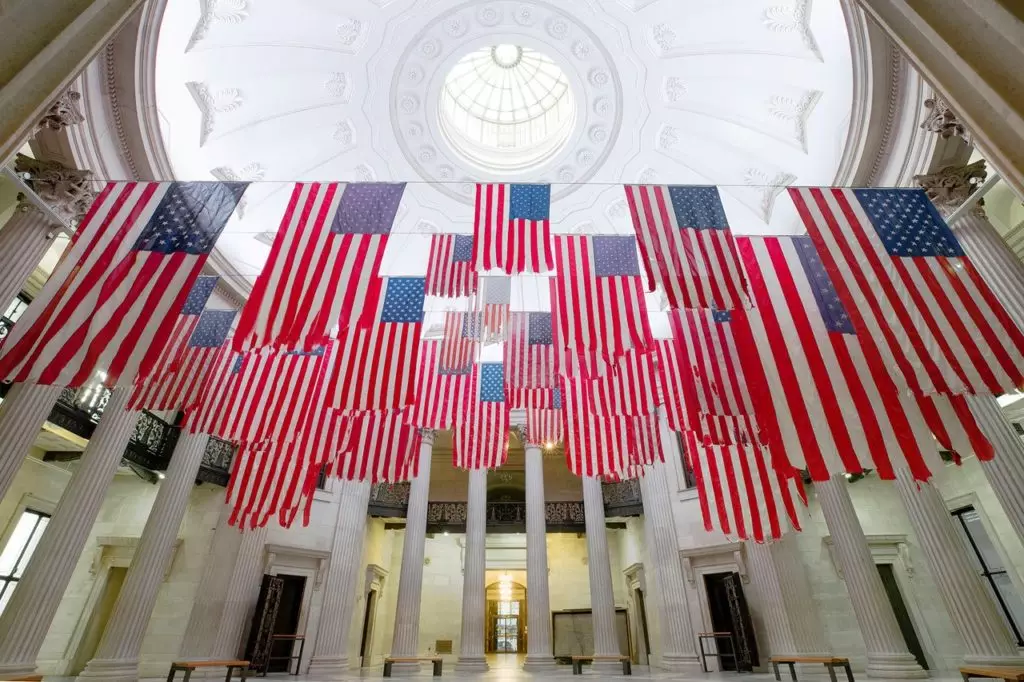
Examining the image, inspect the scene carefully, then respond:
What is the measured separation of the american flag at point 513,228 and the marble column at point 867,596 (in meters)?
6.80

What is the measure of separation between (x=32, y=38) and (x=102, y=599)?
15593 mm

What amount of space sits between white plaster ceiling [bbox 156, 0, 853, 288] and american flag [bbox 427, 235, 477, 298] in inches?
108

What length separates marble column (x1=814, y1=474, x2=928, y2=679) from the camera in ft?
27.6

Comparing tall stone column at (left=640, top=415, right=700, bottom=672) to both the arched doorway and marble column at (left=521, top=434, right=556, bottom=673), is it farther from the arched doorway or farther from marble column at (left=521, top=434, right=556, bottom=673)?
the arched doorway

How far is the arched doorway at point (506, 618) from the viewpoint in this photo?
21.8 meters

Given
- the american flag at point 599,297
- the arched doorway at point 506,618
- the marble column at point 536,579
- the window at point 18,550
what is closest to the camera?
the american flag at point 599,297

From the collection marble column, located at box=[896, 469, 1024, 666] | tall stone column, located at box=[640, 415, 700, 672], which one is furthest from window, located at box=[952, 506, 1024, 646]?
tall stone column, located at box=[640, 415, 700, 672]

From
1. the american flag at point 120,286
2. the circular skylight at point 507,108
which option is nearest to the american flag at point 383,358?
the american flag at point 120,286

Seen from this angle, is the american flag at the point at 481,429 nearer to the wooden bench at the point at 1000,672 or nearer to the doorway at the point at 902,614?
the wooden bench at the point at 1000,672

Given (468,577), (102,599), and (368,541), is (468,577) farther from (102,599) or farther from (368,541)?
(102,599)

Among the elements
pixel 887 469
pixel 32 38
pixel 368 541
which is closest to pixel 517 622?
pixel 368 541

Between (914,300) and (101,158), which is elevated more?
(101,158)

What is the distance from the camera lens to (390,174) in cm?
1399

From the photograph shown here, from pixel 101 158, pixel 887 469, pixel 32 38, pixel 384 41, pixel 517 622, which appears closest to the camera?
pixel 32 38
